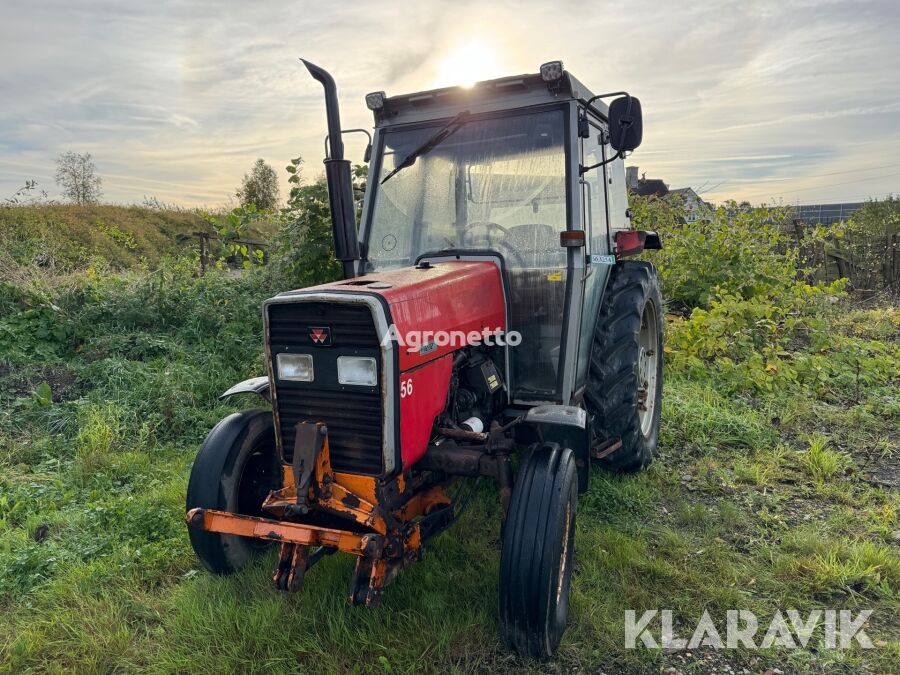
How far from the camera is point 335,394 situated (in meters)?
2.50

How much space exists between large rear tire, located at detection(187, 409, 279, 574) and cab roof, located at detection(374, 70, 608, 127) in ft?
5.99

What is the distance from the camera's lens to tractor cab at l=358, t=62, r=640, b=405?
10.5 feet

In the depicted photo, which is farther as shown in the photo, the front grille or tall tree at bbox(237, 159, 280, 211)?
tall tree at bbox(237, 159, 280, 211)

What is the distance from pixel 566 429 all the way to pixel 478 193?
4.61ft

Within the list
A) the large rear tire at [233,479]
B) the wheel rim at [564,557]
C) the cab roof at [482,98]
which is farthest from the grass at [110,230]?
the wheel rim at [564,557]

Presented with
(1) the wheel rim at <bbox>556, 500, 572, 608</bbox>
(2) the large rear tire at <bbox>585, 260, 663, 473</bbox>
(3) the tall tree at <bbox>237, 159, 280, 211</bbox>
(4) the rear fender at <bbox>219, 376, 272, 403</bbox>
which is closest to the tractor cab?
(2) the large rear tire at <bbox>585, 260, 663, 473</bbox>

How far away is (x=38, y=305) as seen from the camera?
6590 millimetres

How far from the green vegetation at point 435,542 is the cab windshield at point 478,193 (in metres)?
1.46

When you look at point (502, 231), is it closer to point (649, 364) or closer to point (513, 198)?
point (513, 198)

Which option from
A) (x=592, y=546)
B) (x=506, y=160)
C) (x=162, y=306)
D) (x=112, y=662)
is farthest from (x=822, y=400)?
(x=162, y=306)

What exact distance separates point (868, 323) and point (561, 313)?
22.7ft

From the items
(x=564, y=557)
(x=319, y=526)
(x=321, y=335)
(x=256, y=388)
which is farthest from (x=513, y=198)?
(x=319, y=526)

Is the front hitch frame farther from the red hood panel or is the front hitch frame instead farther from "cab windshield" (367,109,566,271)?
"cab windshield" (367,109,566,271)

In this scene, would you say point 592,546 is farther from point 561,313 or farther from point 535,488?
point 561,313
